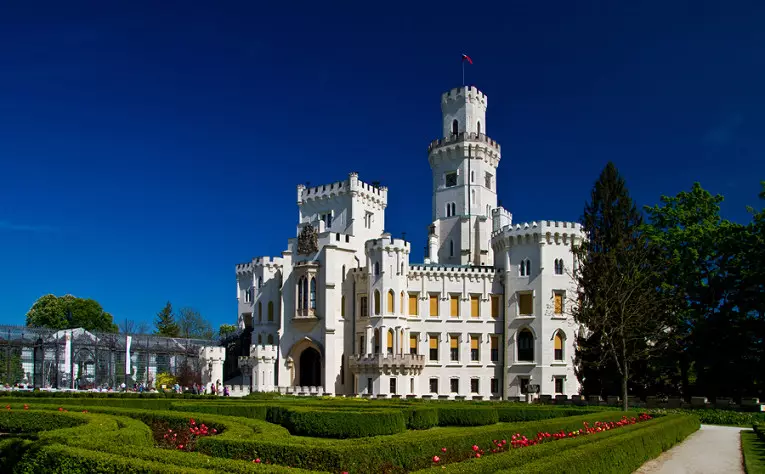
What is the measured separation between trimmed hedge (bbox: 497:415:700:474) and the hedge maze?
0.03 metres

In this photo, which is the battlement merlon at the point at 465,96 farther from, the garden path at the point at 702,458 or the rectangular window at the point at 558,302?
the garden path at the point at 702,458

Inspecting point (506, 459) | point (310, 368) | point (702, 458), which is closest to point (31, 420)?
point (506, 459)

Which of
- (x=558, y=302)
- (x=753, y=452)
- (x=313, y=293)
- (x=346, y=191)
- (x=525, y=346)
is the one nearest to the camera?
(x=753, y=452)

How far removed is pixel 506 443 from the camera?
2034 centimetres

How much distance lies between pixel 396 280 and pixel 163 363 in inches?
1174

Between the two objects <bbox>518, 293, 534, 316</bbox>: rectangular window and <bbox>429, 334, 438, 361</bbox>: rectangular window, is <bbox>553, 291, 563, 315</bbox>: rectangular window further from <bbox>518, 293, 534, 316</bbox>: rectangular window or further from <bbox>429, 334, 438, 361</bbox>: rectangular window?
<bbox>429, 334, 438, 361</bbox>: rectangular window

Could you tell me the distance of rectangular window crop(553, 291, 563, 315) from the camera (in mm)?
59781

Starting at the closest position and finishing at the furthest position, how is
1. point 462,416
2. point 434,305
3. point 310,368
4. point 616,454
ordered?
1. point 616,454
2. point 462,416
3. point 434,305
4. point 310,368

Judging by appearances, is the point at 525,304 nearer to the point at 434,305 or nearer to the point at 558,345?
the point at 558,345

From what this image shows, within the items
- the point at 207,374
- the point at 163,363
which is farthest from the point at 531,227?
the point at 163,363

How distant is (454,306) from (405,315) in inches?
190

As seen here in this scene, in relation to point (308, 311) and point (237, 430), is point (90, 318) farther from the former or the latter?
point (237, 430)

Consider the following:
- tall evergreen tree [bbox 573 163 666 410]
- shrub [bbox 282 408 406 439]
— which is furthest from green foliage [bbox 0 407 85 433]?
tall evergreen tree [bbox 573 163 666 410]

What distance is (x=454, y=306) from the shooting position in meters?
63.4
